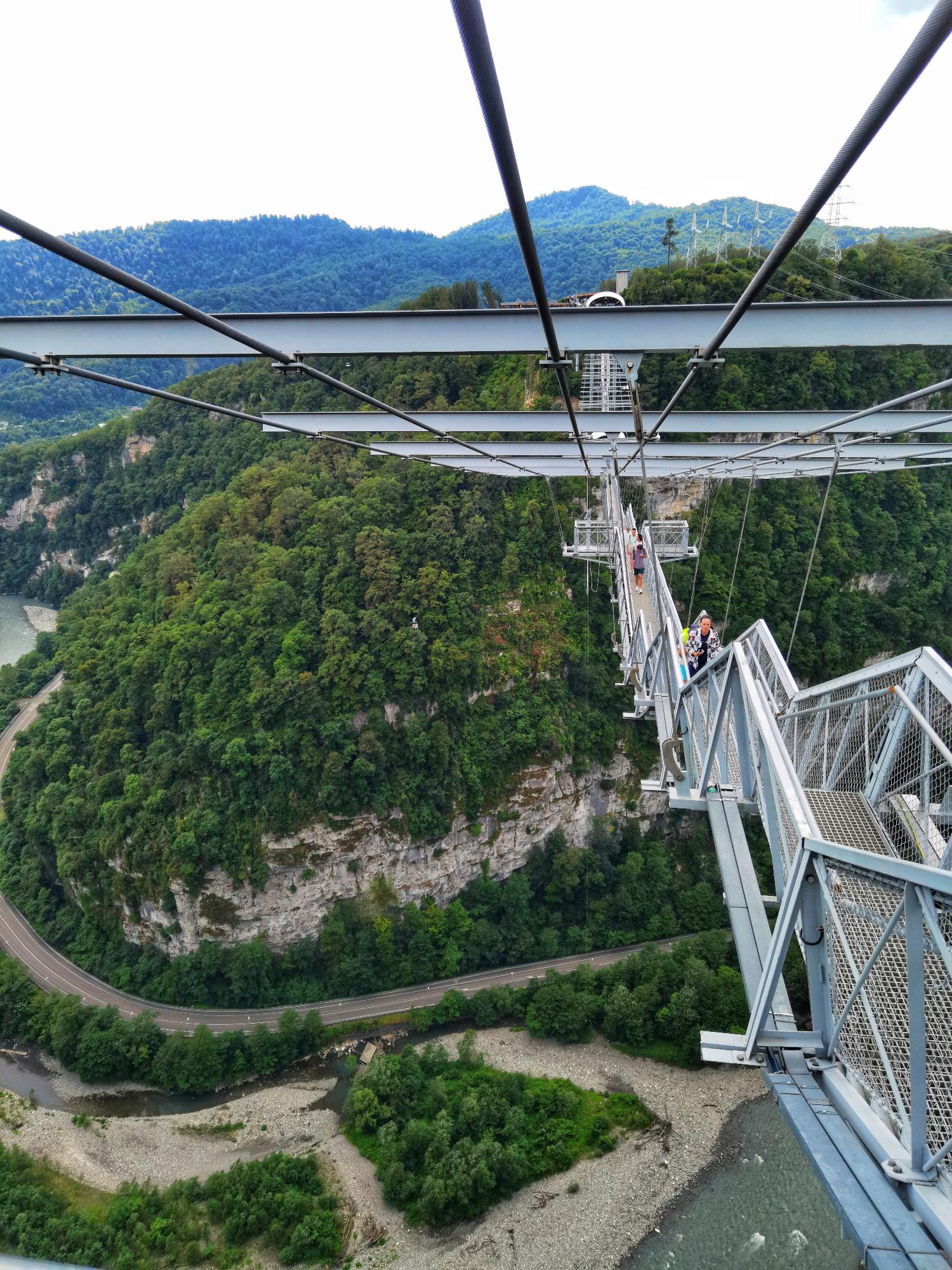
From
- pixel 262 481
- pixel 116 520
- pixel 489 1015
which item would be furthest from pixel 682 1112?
pixel 116 520

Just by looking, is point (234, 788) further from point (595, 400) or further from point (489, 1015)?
point (595, 400)

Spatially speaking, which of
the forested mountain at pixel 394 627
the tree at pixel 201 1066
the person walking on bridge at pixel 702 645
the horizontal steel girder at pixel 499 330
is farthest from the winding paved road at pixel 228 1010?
the horizontal steel girder at pixel 499 330

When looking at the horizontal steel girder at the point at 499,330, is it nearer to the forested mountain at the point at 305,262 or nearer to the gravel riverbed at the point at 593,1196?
the gravel riverbed at the point at 593,1196

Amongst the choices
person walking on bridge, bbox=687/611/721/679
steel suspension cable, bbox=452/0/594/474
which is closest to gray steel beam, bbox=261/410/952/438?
person walking on bridge, bbox=687/611/721/679

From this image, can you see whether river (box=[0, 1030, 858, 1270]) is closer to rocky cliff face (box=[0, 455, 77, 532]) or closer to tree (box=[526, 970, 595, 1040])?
tree (box=[526, 970, 595, 1040])

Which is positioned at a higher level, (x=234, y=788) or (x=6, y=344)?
(x=6, y=344)

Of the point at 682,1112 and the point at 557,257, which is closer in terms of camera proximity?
the point at 682,1112

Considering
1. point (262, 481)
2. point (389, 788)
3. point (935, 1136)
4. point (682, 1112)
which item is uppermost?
point (262, 481)
